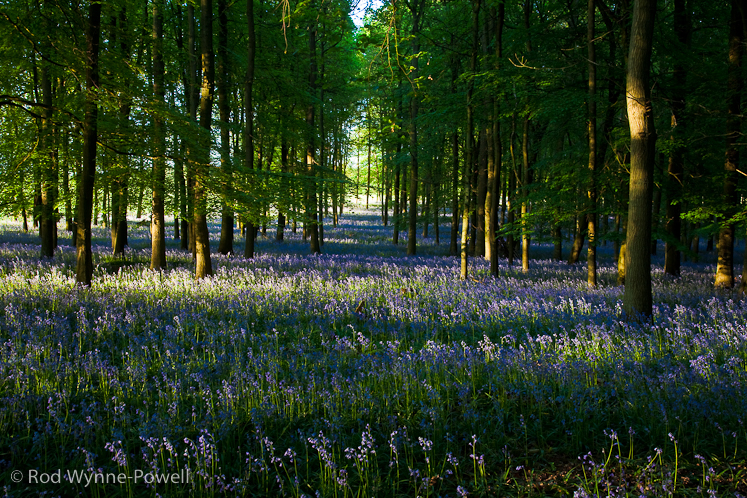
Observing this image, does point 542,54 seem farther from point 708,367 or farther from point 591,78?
point 708,367

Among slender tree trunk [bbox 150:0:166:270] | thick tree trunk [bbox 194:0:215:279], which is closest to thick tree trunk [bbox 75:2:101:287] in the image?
slender tree trunk [bbox 150:0:166:270]

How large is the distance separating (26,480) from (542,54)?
1456 cm

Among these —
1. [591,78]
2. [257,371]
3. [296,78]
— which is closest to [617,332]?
[257,371]

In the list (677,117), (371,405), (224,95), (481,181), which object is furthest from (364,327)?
(481,181)

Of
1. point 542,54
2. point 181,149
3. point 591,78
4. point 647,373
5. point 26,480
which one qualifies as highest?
point 542,54

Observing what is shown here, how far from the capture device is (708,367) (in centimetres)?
397

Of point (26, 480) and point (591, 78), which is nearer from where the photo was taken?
point (26, 480)

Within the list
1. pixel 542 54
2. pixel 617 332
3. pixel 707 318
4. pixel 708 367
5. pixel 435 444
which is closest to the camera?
pixel 435 444

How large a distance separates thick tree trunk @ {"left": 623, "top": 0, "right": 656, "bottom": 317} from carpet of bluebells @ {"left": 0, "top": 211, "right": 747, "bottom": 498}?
44.2 inches

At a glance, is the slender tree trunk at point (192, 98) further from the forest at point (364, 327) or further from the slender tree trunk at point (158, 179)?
the slender tree trunk at point (158, 179)

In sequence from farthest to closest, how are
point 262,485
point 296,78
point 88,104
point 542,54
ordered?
point 296,78 → point 542,54 → point 88,104 → point 262,485

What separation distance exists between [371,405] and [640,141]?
19.0ft

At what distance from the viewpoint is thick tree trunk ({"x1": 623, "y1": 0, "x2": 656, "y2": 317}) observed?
19.0 feet

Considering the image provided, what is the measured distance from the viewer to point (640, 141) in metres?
5.94
